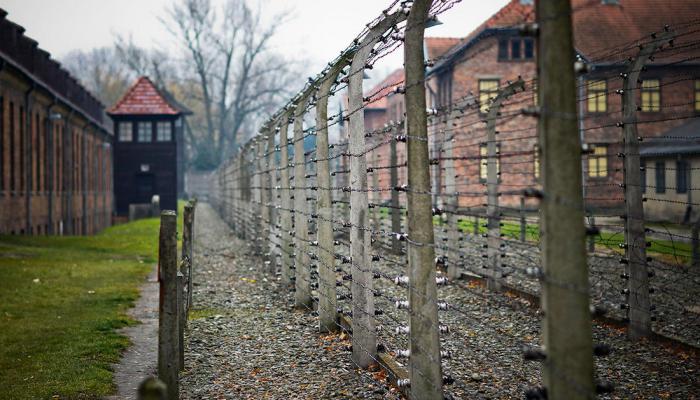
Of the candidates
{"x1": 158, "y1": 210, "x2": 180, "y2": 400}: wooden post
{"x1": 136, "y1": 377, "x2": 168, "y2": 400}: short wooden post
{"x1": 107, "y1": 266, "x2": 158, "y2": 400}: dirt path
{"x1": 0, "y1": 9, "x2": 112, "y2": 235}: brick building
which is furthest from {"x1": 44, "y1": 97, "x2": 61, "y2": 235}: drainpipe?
{"x1": 136, "y1": 377, "x2": 168, "y2": 400}: short wooden post

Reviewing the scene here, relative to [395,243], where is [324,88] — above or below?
above

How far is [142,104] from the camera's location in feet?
154

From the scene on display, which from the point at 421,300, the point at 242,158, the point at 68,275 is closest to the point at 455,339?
the point at 421,300

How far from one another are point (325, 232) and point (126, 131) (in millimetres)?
40372

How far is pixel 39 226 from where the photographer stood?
91.7 feet

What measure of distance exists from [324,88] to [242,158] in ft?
47.1

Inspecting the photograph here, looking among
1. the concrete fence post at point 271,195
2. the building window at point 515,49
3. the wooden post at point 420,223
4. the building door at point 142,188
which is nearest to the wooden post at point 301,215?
the concrete fence post at point 271,195

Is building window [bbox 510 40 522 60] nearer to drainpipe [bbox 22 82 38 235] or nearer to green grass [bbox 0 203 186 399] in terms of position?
drainpipe [bbox 22 82 38 235]

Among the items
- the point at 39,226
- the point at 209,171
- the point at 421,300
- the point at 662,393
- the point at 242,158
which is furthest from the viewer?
the point at 209,171

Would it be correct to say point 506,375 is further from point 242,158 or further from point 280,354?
point 242,158

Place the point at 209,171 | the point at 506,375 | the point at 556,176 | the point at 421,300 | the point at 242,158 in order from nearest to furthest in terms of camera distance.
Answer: the point at 556,176
the point at 421,300
the point at 506,375
the point at 242,158
the point at 209,171

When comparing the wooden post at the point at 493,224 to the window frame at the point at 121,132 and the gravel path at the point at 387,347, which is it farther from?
the window frame at the point at 121,132

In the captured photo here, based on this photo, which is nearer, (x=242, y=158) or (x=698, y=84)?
(x=242, y=158)

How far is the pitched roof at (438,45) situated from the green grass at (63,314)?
22.4 metres
